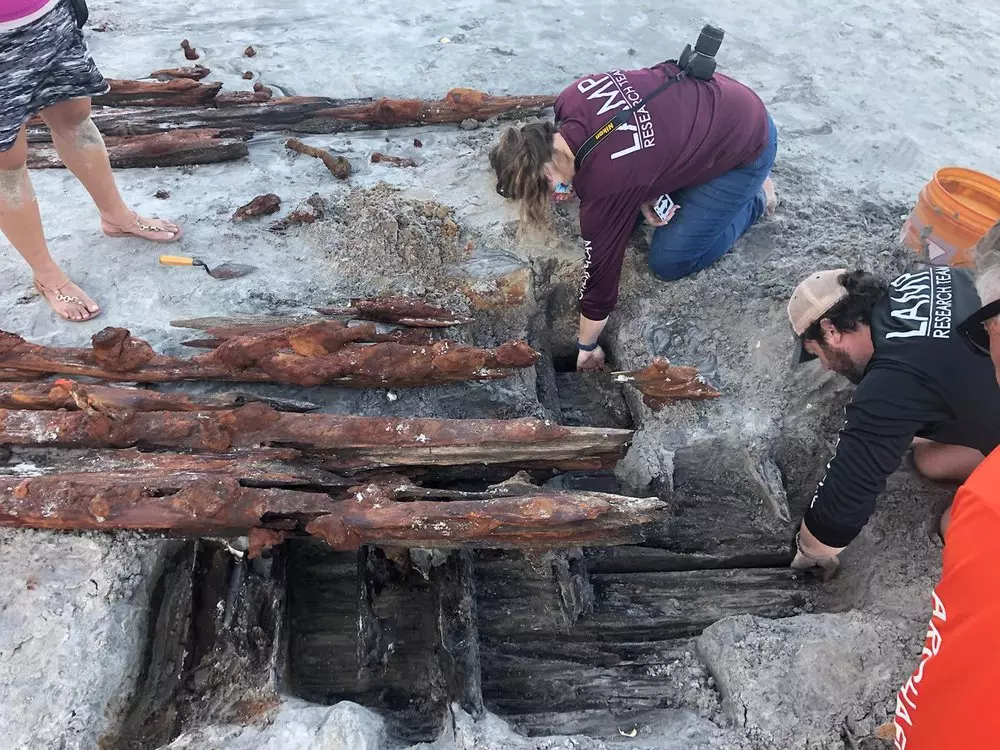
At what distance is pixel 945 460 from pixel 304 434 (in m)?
2.76

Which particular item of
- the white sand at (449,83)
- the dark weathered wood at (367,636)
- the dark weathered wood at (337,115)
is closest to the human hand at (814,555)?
the dark weathered wood at (367,636)

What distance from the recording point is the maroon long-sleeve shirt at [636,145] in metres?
2.89

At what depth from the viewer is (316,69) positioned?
5102mm

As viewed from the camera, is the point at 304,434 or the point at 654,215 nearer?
the point at 304,434

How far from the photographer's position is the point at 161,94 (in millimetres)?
4656

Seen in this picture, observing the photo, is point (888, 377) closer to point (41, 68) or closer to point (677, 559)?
point (677, 559)

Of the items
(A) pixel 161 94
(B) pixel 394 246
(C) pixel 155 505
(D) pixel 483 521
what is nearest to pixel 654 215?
(B) pixel 394 246

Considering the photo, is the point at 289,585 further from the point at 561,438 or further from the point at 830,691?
the point at 830,691

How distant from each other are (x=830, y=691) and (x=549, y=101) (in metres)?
3.83

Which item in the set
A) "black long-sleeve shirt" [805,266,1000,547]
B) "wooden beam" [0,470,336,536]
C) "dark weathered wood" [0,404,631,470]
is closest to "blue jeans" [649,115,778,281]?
"black long-sleeve shirt" [805,266,1000,547]

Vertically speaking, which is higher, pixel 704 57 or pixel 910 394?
pixel 704 57

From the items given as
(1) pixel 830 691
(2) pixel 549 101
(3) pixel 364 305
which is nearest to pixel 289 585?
(3) pixel 364 305

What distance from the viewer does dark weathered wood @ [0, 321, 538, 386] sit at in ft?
9.19

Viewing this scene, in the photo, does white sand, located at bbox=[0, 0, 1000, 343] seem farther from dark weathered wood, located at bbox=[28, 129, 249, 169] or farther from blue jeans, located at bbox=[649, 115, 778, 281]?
blue jeans, located at bbox=[649, 115, 778, 281]
